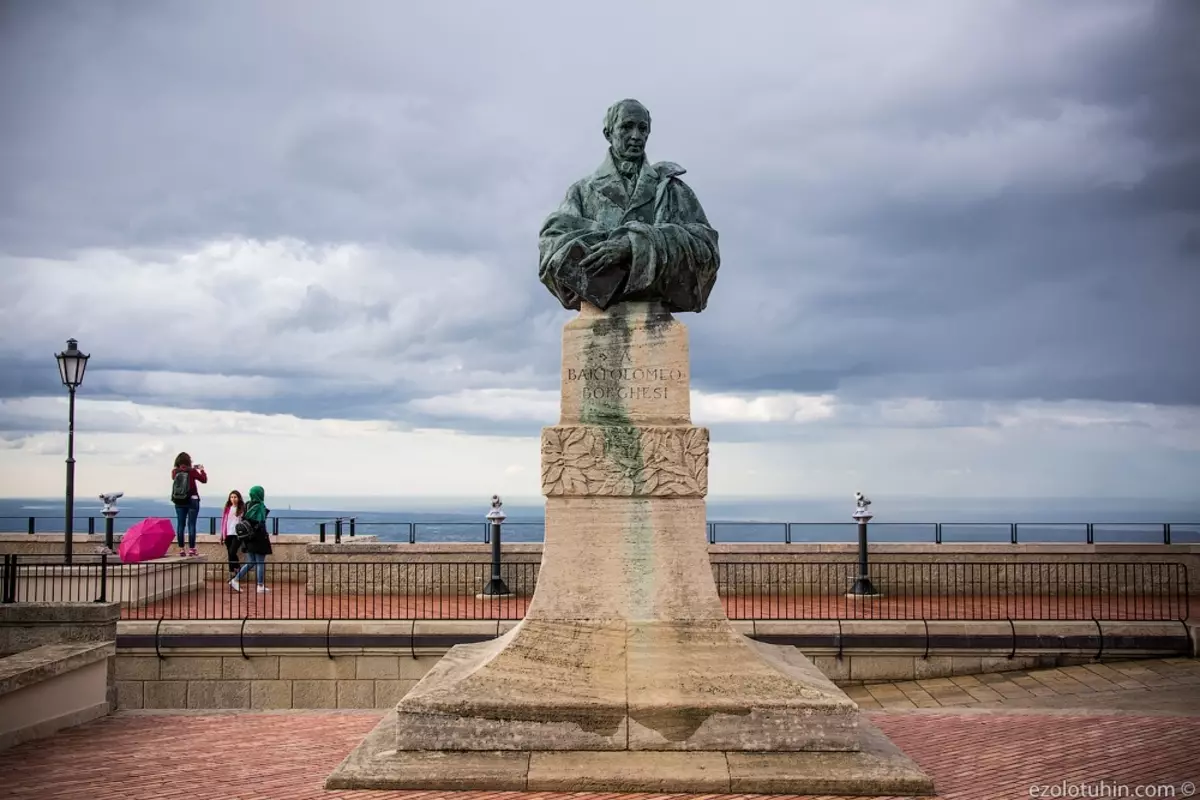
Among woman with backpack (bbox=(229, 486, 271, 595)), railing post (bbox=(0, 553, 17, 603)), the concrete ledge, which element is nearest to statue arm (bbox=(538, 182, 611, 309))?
the concrete ledge

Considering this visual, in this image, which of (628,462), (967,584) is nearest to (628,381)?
(628,462)

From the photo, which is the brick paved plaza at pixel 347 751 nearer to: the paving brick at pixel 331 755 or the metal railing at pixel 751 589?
the paving brick at pixel 331 755

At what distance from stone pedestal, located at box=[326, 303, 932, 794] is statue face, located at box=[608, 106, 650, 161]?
4.51 feet

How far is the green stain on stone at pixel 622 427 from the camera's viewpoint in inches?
316

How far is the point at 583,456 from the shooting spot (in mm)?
8102

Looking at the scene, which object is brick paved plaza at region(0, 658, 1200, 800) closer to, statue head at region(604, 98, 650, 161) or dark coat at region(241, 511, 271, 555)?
statue head at region(604, 98, 650, 161)

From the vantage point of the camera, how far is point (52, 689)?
31.0ft

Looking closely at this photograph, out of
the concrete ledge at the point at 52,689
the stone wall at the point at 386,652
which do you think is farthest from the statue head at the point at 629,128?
the stone wall at the point at 386,652

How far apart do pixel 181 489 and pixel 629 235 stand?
15.0 m

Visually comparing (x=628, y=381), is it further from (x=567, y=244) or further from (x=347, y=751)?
(x=347, y=751)

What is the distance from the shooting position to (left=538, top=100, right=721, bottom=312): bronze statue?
8.19 m

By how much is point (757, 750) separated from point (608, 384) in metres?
2.93

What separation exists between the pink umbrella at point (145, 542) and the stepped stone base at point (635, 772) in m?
12.4

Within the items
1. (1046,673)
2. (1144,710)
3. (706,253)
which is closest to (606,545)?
(706,253)
